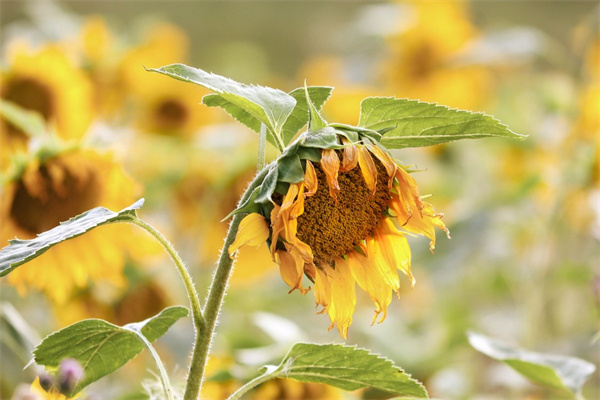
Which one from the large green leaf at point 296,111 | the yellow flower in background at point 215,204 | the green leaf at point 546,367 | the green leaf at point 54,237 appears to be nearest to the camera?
the green leaf at point 54,237

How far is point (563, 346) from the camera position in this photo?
1210 millimetres

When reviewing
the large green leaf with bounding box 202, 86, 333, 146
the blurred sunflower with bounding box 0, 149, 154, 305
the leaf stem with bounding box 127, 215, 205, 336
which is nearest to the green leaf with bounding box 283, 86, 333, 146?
the large green leaf with bounding box 202, 86, 333, 146

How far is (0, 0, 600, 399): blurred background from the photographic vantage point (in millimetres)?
1009

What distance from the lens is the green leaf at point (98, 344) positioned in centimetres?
52

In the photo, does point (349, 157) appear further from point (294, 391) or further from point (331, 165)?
point (294, 391)

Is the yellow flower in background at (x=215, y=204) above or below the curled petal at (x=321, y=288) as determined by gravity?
below

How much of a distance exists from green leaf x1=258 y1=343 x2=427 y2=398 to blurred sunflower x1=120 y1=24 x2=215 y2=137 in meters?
1.05

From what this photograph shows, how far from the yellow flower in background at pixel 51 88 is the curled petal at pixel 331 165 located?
34.2 inches

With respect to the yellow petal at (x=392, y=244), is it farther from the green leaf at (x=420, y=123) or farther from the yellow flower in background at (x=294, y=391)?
the yellow flower in background at (x=294, y=391)

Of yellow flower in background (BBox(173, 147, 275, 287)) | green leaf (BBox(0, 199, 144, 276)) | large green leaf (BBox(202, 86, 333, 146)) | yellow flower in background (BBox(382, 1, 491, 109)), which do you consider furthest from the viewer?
yellow flower in background (BBox(382, 1, 491, 109))

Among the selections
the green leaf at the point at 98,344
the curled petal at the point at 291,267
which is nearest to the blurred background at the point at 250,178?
the green leaf at the point at 98,344

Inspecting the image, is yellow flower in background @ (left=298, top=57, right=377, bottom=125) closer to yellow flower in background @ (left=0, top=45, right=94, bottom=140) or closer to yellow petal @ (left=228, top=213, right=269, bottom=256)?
yellow flower in background @ (left=0, top=45, right=94, bottom=140)

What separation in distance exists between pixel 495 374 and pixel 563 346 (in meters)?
0.11

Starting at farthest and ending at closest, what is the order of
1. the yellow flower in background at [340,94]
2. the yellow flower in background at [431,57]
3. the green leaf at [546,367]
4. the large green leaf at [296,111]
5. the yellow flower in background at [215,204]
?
1. the yellow flower in background at [431,57]
2. the yellow flower in background at [340,94]
3. the yellow flower in background at [215,204]
4. the green leaf at [546,367]
5. the large green leaf at [296,111]
